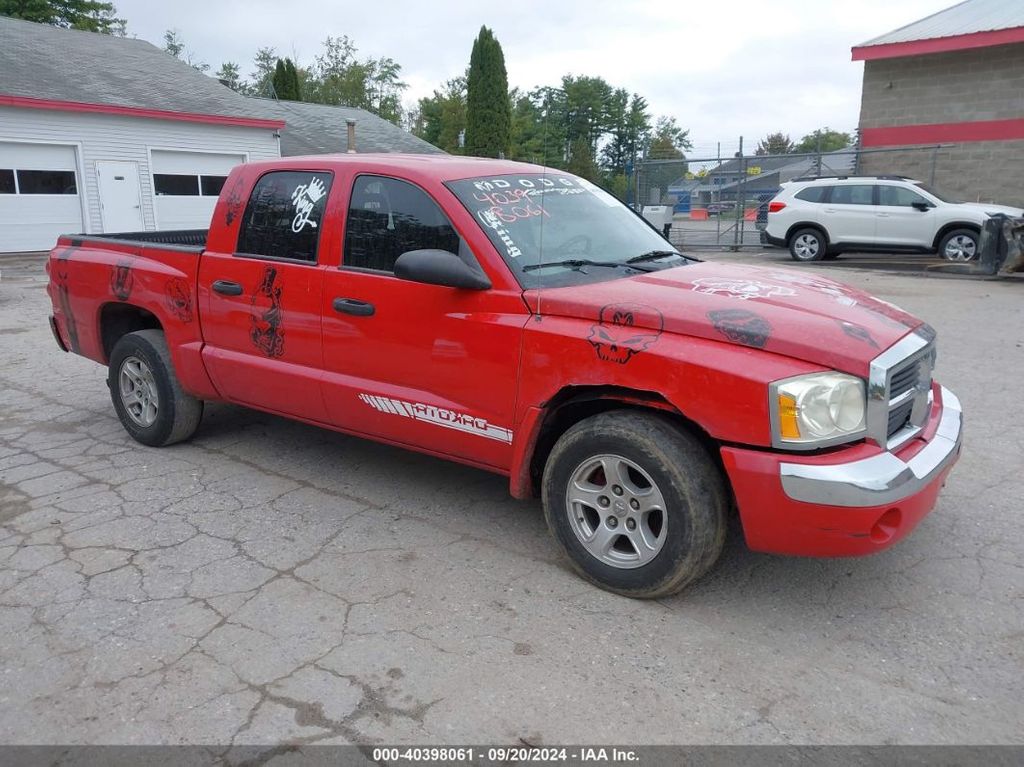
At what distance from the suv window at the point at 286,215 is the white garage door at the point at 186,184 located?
18.3m

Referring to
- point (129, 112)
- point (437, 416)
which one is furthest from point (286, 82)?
point (437, 416)

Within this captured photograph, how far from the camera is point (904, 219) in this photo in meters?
15.8

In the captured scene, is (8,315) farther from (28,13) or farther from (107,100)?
(28,13)

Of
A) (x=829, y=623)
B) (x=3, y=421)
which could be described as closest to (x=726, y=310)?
(x=829, y=623)

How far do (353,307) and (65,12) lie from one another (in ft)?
153

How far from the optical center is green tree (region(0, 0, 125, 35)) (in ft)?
126

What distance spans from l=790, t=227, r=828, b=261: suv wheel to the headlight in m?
15.3

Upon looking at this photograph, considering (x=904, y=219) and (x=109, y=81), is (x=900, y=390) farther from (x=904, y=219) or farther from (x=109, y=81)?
(x=109, y=81)

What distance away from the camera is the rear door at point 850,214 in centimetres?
1623

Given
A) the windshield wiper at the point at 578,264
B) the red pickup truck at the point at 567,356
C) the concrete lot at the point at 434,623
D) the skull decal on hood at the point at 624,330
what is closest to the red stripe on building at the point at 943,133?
the concrete lot at the point at 434,623

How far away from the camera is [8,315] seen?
10.8 meters

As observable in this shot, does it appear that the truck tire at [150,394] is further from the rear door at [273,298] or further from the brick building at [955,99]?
the brick building at [955,99]

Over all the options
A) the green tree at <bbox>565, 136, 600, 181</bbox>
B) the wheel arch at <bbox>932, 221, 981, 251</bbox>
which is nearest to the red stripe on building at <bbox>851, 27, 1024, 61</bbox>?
the wheel arch at <bbox>932, 221, 981, 251</bbox>

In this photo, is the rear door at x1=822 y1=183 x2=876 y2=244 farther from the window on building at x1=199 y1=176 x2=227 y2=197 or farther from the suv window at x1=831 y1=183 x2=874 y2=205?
the window on building at x1=199 y1=176 x2=227 y2=197
